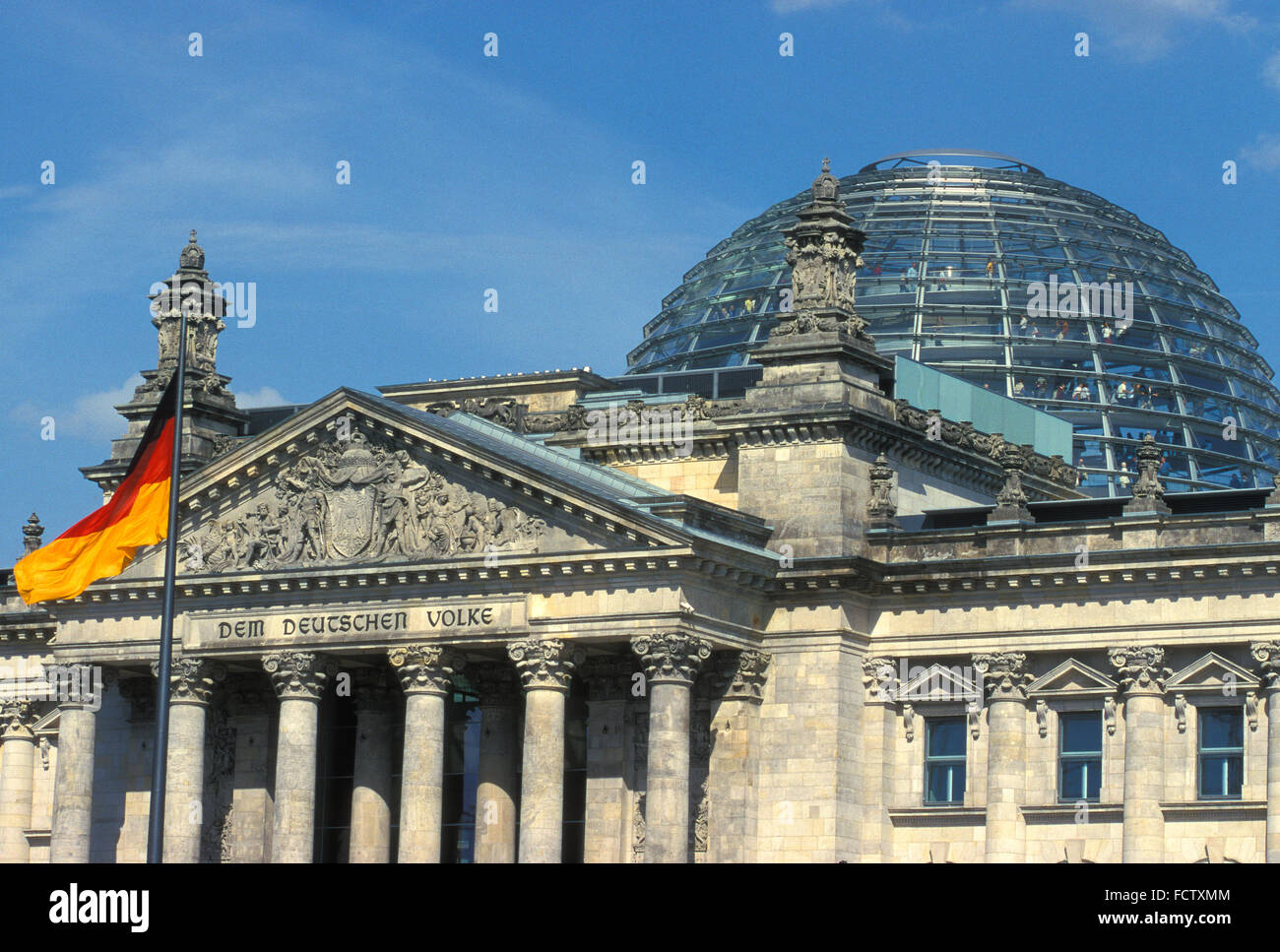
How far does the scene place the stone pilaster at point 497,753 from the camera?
224 ft

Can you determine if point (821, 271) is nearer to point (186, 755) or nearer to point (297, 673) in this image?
point (297, 673)

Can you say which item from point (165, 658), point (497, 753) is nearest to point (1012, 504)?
point (497, 753)

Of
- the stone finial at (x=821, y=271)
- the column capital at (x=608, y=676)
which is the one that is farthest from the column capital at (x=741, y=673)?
the stone finial at (x=821, y=271)

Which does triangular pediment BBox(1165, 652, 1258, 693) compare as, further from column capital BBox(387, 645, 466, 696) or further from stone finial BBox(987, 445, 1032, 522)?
column capital BBox(387, 645, 466, 696)

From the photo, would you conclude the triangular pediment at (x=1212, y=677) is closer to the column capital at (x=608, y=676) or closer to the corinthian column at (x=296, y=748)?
the column capital at (x=608, y=676)

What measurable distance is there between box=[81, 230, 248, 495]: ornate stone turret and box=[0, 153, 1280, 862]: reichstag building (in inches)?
19.0

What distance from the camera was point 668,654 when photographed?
6366 centimetres

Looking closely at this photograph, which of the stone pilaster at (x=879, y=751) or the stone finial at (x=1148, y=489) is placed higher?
the stone finial at (x=1148, y=489)

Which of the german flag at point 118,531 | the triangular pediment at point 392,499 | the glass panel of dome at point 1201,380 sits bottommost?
the german flag at point 118,531

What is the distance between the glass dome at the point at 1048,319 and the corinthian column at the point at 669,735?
27.0 meters

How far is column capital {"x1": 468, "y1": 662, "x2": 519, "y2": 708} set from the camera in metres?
69.2

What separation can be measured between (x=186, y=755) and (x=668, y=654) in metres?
14.1
